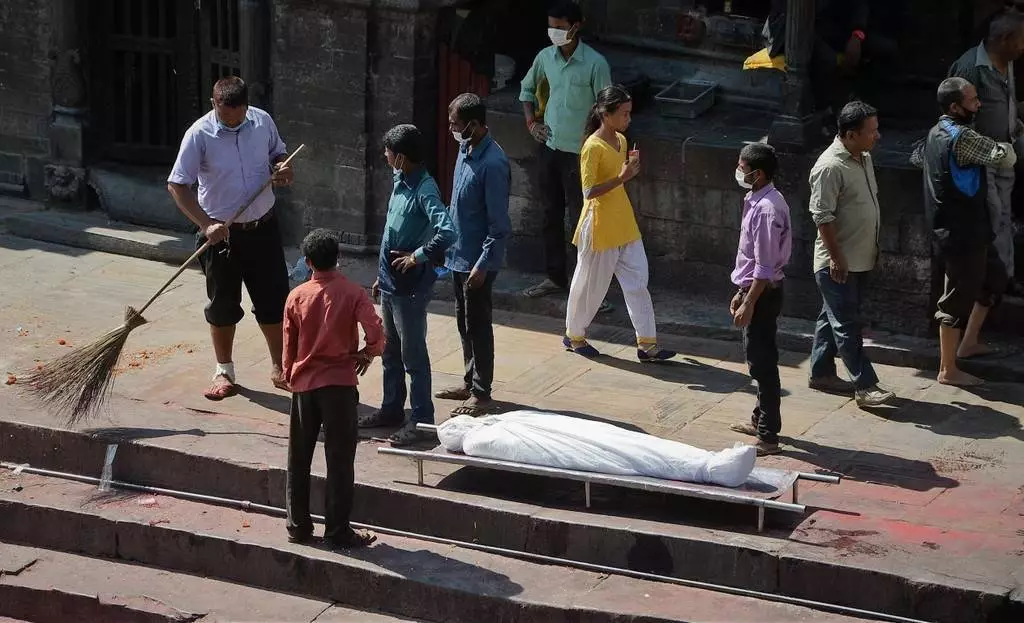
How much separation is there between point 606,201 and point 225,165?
222 cm

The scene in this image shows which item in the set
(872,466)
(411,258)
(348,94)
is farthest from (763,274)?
(348,94)

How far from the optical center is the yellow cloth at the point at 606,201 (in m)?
10.1

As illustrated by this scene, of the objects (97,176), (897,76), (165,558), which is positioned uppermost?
(897,76)

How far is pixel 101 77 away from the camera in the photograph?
14062mm

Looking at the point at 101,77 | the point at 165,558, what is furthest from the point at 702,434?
the point at 101,77

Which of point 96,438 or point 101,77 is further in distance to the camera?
point 101,77

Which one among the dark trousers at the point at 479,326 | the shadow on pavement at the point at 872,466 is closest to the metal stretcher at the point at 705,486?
the shadow on pavement at the point at 872,466

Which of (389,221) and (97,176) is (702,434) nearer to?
(389,221)

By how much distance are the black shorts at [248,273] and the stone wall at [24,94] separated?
4.46 m

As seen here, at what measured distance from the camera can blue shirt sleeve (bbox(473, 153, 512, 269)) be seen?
9.23m

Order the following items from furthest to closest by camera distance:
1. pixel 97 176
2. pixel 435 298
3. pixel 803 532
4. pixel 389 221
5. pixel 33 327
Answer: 1. pixel 97 176
2. pixel 435 298
3. pixel 33 327
4. pixel 389 221
5. pixel 803 532

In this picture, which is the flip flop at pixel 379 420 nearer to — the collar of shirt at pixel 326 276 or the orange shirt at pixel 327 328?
the orange shirt at pixel 327 328

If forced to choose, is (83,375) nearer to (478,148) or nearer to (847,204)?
(478,148)

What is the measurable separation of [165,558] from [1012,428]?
4410 millimetres
